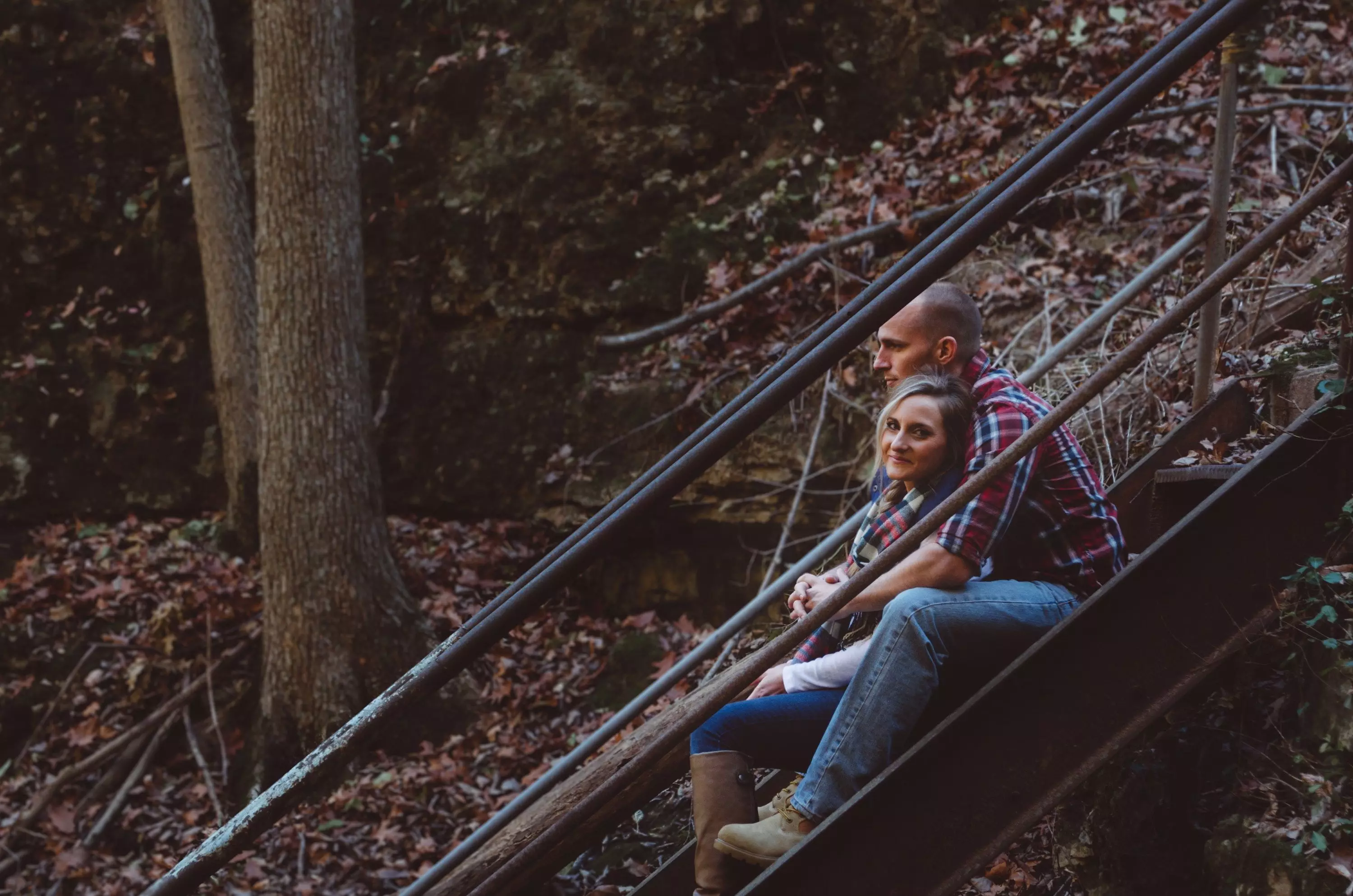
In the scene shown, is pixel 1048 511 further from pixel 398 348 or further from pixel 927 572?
pixel 398 348

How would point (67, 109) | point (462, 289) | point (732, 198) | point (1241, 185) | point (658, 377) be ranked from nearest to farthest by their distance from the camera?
point (1241, 185) < point (658, 377) < point (732, 198) < point (462, 289) < point (67, 109)

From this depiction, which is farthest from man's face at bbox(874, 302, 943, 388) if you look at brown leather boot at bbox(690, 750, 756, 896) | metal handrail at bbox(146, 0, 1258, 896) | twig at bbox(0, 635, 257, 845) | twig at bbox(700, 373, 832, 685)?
twig at bbox(0, 635, 257, 845)

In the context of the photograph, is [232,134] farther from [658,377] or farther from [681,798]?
[681,798]

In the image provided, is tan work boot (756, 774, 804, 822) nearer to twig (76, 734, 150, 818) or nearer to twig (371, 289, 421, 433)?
twig (76, 734, 150, 818)

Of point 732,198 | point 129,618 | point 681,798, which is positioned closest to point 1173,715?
point 681,798

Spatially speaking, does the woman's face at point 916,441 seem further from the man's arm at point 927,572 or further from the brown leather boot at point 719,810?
the brown leather boot at point 719,810

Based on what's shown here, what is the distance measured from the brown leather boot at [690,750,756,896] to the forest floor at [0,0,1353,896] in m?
2.13

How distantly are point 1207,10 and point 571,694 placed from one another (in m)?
5.20

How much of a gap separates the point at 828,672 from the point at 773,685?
229mm

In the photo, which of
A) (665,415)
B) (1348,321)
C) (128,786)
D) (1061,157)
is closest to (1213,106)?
(665,415)

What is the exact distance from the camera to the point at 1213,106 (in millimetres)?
5961

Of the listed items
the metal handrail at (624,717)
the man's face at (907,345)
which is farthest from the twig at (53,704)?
the man's face at (907,345)

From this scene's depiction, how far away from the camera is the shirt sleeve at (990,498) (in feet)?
7.57

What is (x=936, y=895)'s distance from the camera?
2273 mm
